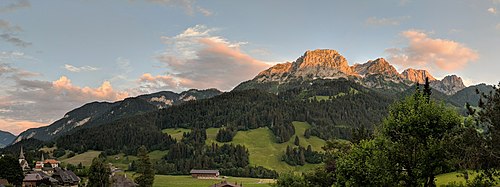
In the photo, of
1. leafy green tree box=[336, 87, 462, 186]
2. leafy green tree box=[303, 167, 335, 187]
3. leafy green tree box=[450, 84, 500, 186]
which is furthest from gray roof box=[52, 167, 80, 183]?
leafy green tree box=[450, 84, 500, 186]

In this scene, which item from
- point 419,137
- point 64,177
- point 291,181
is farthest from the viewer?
point 64,177

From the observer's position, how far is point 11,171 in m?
124

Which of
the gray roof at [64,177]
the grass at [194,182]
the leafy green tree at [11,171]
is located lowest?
the grass at [194,182]

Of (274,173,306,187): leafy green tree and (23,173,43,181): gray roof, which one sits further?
(23,173,43,181): gray roof

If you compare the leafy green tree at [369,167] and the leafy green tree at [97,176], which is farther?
the leafy green tree at [97,176]

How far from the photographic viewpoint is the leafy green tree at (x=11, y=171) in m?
122

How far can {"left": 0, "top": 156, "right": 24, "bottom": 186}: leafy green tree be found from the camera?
121812 millimetres

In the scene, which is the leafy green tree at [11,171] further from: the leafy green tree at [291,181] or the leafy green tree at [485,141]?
the leafy green tree at [485,141]

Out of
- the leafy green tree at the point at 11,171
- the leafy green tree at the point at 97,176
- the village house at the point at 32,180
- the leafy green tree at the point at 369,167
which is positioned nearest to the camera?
the leafy green tree at the point at 369,167

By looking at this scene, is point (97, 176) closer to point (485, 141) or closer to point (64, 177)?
point (64, 177)

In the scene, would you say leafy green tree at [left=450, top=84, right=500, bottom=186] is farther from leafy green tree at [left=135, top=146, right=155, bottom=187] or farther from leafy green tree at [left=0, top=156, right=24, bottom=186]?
leafy green tree at [left=0, top=156, right=24, bottom=186]

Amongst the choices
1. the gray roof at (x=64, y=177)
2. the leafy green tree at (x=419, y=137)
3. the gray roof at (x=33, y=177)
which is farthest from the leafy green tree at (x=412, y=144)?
the gray roof at (x=64, y=177)

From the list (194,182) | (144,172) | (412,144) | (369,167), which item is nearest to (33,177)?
(144,172)

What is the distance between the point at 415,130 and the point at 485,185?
7.65 m
